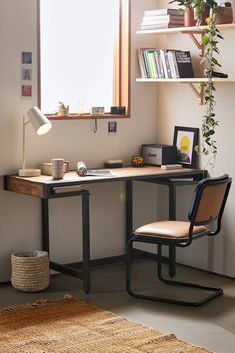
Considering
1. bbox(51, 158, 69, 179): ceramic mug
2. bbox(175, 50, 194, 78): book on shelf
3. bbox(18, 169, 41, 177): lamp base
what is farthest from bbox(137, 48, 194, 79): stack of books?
bbox(18, 169, 41, 177): lamp base

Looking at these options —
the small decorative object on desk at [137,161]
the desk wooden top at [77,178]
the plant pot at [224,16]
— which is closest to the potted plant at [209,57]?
the plant pot at [224,16]

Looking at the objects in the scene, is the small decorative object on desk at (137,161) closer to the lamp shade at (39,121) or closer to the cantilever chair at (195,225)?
the cantilever chair at (195,225)

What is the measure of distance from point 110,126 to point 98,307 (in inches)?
61.5

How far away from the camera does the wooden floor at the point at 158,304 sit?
412 centimetres

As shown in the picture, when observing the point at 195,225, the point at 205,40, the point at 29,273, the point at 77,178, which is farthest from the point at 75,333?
the point at 205,40

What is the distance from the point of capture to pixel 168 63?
5344 mm

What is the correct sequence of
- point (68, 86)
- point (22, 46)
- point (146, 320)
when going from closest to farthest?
1. point (146, 320)
2. point (22, 46)
3. point (68, 86)

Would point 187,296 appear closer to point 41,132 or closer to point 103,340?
point 103,340

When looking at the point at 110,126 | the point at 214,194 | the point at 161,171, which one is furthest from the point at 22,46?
the point at 214,194

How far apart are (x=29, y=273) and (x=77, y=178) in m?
0.70

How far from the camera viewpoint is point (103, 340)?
13.0 ft

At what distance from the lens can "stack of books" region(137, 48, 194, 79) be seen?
530cm

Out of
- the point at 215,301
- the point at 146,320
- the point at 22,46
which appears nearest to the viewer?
the point at 146,320

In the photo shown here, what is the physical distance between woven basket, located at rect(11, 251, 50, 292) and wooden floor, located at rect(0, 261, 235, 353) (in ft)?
0.16
